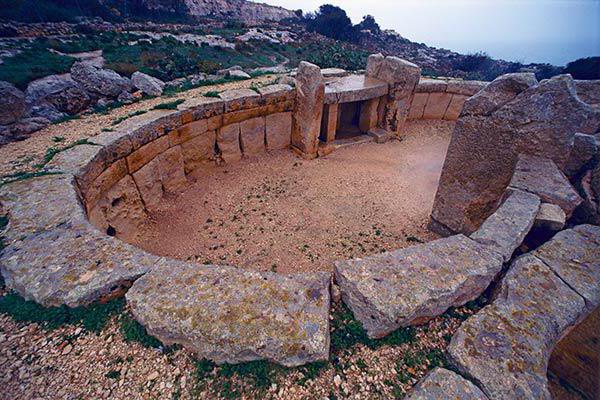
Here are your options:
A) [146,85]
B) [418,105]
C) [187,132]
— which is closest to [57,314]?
[187,132]

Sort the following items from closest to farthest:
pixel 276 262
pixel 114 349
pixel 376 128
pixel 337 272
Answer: pixel 114 349
pixel 337 272
pixel 276 262
pixel 376 128

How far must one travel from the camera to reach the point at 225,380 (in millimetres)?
1999

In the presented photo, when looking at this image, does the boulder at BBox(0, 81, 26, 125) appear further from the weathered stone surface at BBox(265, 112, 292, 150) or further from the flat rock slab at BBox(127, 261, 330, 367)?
the flat rock slab at BBox(127, 261, 330, 367)

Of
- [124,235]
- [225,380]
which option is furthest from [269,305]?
[124,235]

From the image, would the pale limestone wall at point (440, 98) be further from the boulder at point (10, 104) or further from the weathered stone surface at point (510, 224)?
the boulder at point (10, 104)

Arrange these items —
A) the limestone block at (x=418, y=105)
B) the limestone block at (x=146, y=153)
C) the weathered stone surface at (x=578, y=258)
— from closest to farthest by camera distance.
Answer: the weathered stone surface at (x=578, y=258) < the limestone block at (x=146, y=153) < the limestone block at (x=418, y=105)

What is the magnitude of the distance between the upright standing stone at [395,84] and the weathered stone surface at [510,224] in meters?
5.32

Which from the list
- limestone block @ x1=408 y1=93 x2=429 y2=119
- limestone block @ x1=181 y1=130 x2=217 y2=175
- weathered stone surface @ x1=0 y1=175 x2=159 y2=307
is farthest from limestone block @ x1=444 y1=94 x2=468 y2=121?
weathered stone surface @ x1=0 y1=175 x2=159 y2=307

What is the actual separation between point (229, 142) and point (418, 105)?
A: 253 inches

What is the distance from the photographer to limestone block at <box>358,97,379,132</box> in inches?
330

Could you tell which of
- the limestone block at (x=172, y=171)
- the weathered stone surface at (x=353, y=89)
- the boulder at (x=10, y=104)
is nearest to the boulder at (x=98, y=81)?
the boulder at (x=10, y=104)

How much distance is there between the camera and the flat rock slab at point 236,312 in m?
2.02

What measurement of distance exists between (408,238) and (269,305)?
134 inches

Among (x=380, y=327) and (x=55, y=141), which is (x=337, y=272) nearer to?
(x=380, y=327)
